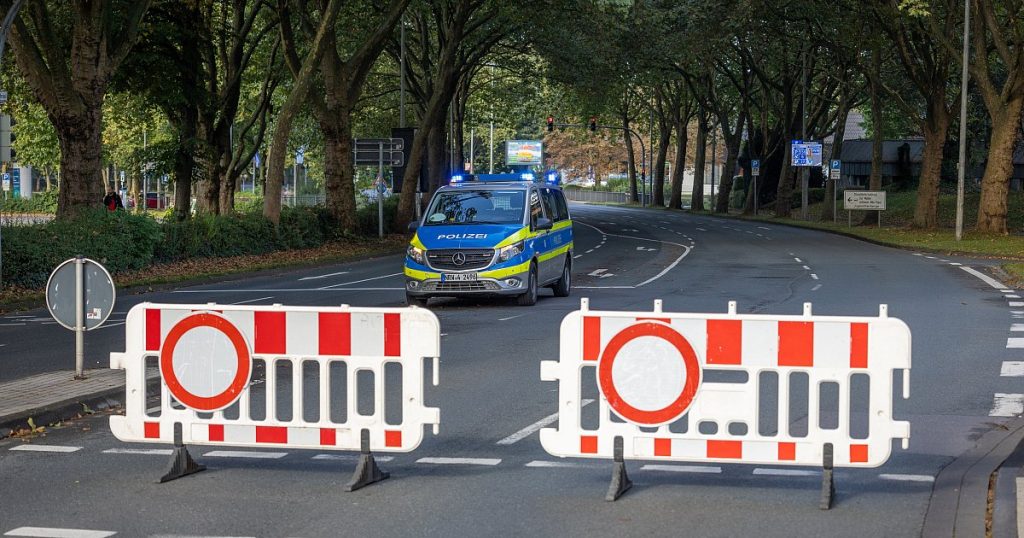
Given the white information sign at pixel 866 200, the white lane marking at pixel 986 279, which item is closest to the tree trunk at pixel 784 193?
the white information sign at pixel 866 200

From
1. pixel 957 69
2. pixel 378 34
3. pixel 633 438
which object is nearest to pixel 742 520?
pixel 633 438

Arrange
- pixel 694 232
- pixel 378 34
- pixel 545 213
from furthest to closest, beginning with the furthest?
pixel 694 232 → pixel 378 34 → pixel 545 213

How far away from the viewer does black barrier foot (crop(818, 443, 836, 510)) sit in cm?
727

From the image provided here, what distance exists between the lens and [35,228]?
2530 cm

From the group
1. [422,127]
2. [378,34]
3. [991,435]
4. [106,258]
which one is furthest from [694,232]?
[991,435]

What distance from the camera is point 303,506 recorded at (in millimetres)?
7336

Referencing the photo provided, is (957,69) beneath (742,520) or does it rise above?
above

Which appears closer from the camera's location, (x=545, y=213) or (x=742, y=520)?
(x=742, y=520)

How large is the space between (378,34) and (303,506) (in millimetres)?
31201

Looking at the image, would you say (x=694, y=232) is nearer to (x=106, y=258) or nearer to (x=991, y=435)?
(x=106, y=258)

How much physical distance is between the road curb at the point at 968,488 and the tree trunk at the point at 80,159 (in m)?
22.2

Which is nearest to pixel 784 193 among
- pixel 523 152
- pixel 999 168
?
pixel 523 152

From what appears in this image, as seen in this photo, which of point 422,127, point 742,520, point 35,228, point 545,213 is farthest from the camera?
point 422,127

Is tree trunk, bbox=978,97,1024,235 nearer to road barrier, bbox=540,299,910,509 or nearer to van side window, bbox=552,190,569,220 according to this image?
van side window, bbox=552,190,569,220
